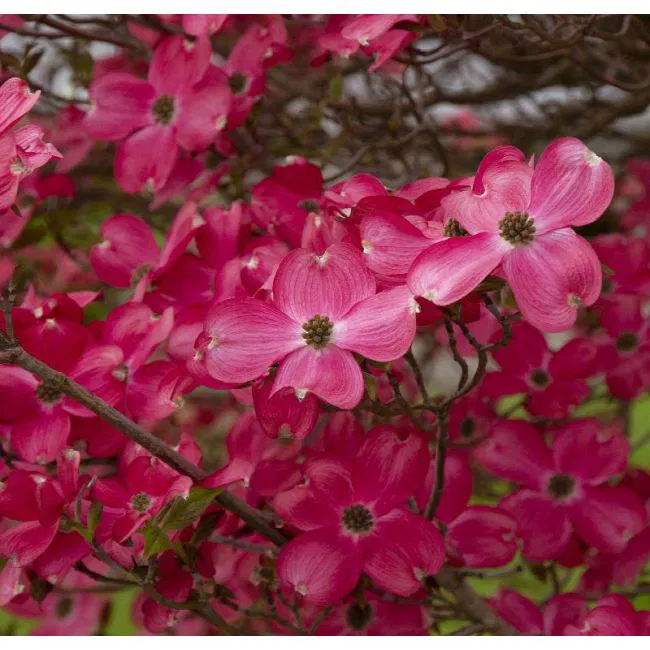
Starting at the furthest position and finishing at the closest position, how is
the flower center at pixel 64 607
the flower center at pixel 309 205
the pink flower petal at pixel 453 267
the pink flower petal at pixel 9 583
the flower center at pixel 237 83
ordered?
the flower center at pixel 64 607
the flower center at pixel 237 83
the flower center at pixel 309 205
the pink flower petal at pixel 9 583
the pink flower petal at pixel 453 267

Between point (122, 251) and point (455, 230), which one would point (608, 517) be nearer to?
point (455, 230)

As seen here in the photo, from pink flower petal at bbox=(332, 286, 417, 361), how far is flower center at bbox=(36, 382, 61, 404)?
211 millimetres

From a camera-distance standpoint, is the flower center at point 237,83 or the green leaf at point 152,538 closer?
the green leaf at point 152,538

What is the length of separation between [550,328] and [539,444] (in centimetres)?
31

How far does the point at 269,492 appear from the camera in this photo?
654 mm

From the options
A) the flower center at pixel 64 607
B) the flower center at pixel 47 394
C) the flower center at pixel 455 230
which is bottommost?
the flower center at pixel 64 607

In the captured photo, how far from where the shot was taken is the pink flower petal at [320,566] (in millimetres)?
595

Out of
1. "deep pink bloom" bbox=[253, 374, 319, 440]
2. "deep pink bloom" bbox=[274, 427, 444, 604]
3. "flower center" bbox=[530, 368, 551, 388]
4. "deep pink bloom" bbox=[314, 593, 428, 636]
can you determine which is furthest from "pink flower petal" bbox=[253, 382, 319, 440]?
"flower center" bbox=[530, 368, 551, 388]

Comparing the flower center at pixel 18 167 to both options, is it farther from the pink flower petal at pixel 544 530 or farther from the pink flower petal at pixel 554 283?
the pink flower petal at pixel 544 530

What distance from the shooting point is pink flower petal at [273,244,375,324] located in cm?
52

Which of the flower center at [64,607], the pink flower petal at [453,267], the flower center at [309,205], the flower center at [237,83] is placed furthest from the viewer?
the flower center at [64,607]

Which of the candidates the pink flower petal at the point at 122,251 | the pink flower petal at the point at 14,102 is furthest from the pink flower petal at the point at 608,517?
the pink flower petal at the point at 14,102

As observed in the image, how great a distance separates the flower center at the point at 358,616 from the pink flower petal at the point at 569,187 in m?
0.33

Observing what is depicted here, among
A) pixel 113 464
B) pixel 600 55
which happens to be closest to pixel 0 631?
pixel 113 464
